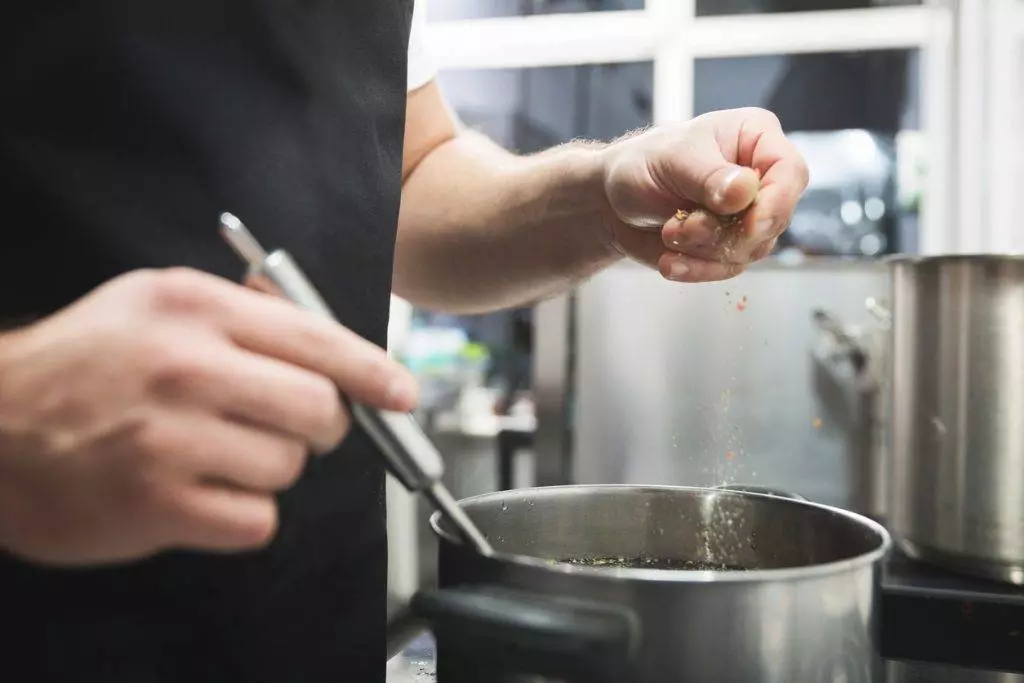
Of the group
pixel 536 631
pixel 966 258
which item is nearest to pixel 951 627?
pixel 966 258

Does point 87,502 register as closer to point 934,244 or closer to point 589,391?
point 589,391

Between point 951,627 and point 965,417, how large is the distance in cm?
20

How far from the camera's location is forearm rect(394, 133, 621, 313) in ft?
2.60

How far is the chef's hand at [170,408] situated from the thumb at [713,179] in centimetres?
32

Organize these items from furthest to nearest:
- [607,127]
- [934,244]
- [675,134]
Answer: [607,127], [934,244], [675,134]

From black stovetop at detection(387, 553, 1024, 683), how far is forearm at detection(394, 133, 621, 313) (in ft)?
1.17

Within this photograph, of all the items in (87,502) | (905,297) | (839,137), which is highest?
(839,137)

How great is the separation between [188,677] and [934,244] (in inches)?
98.5

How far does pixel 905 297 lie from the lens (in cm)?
93

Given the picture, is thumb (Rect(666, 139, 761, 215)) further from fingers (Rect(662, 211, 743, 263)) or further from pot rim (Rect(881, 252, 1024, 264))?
pot rim (Rect(881, 252, 1024, 264))

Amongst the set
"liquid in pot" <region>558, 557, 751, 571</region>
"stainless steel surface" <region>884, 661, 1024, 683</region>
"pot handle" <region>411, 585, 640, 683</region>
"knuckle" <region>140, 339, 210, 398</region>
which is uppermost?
"knuckle" <region>140, 339, 210, 398</region>

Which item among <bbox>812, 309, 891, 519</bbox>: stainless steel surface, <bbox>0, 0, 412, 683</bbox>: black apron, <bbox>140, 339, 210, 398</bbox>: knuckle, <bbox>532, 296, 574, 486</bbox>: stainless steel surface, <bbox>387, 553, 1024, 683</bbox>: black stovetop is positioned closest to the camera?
<bbox>140, 339, 210, 398</bbox>: knuckle

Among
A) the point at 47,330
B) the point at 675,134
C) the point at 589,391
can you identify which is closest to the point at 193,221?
the point at 47,330

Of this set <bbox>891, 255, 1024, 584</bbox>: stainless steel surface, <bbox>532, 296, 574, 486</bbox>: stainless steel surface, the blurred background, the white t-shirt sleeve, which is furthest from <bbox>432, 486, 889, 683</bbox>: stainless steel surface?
<bbox>532, 296, 574, 486</bbox>: stainless steel surface
